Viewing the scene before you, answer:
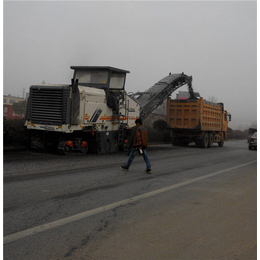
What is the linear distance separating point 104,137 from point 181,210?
33.3 feet

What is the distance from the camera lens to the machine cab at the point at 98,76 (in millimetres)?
16469

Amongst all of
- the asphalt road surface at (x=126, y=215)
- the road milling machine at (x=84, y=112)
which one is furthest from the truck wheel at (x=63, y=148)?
the asphalt road surface at (x=126, y=215)

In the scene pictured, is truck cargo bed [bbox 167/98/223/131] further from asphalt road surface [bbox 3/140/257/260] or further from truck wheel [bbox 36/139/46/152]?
asphalt road surface [bbox 3/140/257/260]

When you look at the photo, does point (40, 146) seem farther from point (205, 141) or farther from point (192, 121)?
point (205, 141)

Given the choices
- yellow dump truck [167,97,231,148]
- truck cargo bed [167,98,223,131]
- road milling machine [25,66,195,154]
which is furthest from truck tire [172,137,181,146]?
road milling machine [25,66,195,154]

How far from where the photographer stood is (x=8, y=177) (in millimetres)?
9227

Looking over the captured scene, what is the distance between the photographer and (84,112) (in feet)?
48.6

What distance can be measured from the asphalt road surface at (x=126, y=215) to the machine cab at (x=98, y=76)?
659cm

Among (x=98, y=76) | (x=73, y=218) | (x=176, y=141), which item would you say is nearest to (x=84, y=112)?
(x=98, y=76)

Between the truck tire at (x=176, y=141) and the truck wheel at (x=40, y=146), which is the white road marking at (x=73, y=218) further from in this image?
the truck tire at (x=176, y=141)

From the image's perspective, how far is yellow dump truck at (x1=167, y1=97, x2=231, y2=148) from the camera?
80.0ft

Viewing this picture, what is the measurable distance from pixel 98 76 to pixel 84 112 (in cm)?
253

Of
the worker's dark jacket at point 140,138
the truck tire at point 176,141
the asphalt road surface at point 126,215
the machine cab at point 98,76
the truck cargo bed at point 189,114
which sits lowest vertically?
the asphalt road surface at point 126,215

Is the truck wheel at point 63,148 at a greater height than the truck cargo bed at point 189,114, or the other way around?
the truck cargo bed at point 189,114
